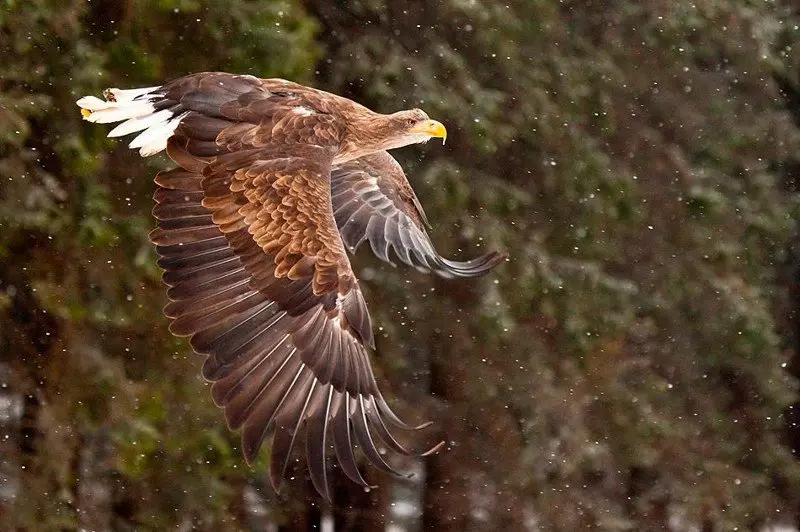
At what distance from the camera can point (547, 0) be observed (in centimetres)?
1191

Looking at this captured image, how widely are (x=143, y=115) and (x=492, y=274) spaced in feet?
18.2

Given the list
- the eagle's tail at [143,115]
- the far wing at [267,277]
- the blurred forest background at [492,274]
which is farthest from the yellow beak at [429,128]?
the blurred forest background at [492,274]

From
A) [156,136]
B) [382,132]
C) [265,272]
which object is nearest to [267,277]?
[265,272]

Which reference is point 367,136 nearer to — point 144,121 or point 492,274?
point 144,121

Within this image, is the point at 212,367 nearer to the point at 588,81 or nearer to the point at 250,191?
the point at 250,191

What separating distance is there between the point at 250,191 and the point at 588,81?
699cm

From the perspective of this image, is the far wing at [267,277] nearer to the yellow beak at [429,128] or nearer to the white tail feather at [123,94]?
the white tail feather at [123,94]

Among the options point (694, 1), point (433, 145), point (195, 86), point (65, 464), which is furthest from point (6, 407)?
point (694, 1)

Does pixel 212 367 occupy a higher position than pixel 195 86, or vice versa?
pixel 195 86

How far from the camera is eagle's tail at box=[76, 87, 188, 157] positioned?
5.93m

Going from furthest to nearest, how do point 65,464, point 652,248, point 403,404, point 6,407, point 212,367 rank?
1. point 652,248
2. point 403,404
3. point 6,407
4. point 65,464
5. point 212,367

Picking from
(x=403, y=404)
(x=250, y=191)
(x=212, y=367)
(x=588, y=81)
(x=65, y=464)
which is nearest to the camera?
(x=212, y=367)

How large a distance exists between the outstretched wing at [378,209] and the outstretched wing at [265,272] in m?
0.92

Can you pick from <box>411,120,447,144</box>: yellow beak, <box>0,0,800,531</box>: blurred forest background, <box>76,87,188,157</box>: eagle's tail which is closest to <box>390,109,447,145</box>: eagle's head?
<box>411,120,447,144</box>: yellow beak
